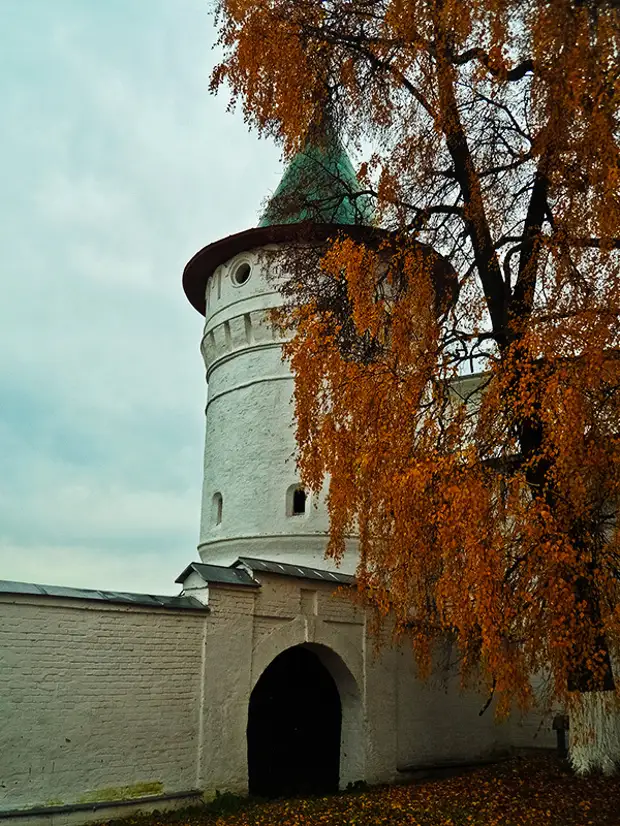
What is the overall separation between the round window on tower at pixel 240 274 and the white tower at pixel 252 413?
0.02 m

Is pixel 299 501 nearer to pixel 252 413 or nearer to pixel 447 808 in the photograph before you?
pixel 252 413

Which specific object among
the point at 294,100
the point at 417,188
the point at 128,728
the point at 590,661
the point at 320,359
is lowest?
the point at 128,728

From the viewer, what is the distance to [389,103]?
28.5 feet

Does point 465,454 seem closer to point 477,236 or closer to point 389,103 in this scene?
point 477,236

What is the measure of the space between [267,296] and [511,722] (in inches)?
322

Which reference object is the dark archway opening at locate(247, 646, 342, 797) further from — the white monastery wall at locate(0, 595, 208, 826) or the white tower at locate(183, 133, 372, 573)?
the white tower at locate(183, 133, 372, 573)

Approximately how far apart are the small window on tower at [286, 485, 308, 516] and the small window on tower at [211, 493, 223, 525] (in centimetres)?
158

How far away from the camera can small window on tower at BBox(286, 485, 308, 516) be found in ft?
41.4

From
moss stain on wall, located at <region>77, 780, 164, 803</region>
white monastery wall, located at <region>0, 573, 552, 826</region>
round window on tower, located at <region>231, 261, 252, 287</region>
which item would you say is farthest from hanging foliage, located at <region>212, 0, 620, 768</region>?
round window on tower, located at <region>231, 261, 252, 287</region>

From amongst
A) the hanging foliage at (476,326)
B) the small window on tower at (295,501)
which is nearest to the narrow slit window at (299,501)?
the small window on tower at (295,501)

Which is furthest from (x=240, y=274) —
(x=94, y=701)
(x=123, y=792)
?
(x=123, y=792)

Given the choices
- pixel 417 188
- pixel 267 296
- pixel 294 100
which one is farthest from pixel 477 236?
pixel 267 296

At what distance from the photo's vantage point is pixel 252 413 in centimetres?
1334

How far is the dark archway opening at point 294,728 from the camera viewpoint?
966 centimetres
